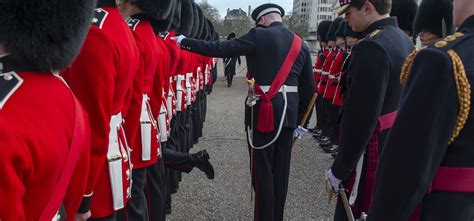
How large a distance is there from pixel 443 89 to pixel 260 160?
209 cm

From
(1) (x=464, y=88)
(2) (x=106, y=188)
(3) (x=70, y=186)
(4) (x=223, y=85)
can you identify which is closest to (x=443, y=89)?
(1) (x=464, y=88)

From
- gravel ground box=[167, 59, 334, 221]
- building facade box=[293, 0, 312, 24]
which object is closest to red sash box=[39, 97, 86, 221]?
gravel ground box=[167, 59, 334, 221]

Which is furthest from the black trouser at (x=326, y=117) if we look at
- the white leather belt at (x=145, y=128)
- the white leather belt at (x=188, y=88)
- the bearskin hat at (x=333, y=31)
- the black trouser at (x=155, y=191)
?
the white leather belt at (x=145, y=128)

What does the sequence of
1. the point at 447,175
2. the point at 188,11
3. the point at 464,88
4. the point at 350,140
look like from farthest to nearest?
the point at 188,11
the point at 350,140
the point at 447,175
the point at 464,88

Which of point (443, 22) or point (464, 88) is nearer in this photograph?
point (464, 88)

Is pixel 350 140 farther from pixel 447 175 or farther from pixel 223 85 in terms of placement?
pixel 223 85

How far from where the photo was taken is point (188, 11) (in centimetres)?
461

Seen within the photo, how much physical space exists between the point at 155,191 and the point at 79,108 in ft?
6.09

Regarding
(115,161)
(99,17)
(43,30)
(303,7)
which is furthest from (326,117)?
(303,7)

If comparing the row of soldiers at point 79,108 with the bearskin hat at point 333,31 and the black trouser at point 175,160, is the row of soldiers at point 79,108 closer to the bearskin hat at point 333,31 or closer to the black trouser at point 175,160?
the black trouser at point 175,160

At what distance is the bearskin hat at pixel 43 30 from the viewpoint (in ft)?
3.31

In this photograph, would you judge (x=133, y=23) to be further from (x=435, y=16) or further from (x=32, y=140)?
(x=435, y=16)

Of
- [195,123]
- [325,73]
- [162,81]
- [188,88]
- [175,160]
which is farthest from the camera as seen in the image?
[325,73]

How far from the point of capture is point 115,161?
179 cm
